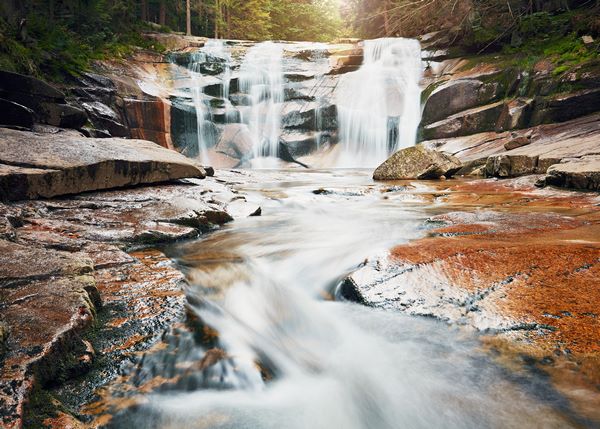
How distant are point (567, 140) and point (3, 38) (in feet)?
51.0

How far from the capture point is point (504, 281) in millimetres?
2316

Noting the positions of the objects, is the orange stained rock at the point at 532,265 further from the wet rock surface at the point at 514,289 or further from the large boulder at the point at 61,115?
the large boulder at the point at 61,115

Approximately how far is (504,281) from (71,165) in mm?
5179

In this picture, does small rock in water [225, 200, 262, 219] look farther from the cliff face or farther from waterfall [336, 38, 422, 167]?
waterfall [336, 38, 422, 167]

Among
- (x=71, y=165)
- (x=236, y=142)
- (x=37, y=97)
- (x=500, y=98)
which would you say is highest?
(x=500, y=98)

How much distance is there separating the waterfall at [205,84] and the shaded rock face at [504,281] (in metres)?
14.3

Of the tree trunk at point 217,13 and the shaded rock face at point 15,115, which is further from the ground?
the tree trunk at point 217,13

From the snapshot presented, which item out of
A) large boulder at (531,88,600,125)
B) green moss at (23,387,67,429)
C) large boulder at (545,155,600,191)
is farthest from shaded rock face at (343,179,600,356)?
large boulder at (531,88,600,125)

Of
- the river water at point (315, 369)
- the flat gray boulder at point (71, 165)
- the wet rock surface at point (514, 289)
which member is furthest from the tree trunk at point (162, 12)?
the wet rock surface at point (514, 289)

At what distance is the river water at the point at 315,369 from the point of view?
1.71m

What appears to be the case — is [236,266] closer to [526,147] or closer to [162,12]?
[526,147]

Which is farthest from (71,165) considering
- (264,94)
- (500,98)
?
(264,94)

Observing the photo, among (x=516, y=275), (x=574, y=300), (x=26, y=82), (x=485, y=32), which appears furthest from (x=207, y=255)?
(x=485, y=32)

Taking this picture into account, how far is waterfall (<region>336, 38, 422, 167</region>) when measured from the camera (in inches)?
590
